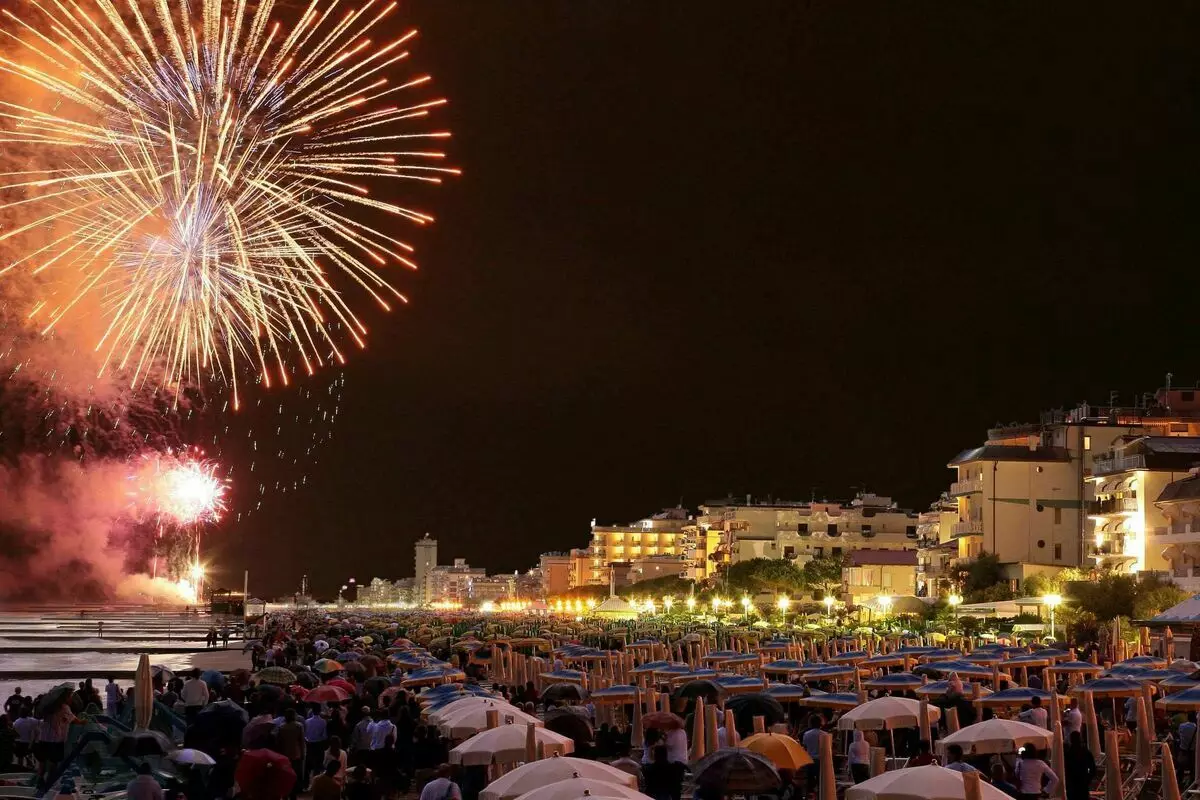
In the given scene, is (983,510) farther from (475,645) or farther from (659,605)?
(659,605)

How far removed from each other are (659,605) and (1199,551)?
75.5 m

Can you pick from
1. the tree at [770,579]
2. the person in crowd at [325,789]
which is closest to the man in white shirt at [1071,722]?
the person in crowd at [325,789]

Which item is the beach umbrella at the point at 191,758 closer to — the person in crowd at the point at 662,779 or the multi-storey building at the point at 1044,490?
the person in crowd at the point at 662,779

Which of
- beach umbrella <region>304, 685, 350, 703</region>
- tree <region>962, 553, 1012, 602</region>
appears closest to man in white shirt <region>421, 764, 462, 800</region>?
beach umbrella <region>304, 685, 350, 703</region>

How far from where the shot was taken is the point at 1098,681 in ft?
80.3

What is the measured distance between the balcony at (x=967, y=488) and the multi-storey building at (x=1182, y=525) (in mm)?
16761

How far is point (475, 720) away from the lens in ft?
62.3

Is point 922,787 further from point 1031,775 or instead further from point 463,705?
point 463,705

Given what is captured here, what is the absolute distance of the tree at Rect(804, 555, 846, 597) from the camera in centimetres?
11062


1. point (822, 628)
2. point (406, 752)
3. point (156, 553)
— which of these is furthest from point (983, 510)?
point (156, 553)

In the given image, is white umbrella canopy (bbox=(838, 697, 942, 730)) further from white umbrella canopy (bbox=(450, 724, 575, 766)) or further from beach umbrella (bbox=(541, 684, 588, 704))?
beach umbrella (bbox=(541, 684, 588, 704))

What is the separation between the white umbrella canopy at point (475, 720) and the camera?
18.6 meters

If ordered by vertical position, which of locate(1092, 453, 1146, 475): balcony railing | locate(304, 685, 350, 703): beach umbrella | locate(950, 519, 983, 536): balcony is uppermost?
locate(1092, 453, 1146, 475): balcony railing

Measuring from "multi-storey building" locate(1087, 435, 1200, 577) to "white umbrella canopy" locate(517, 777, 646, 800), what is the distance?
53204mm
